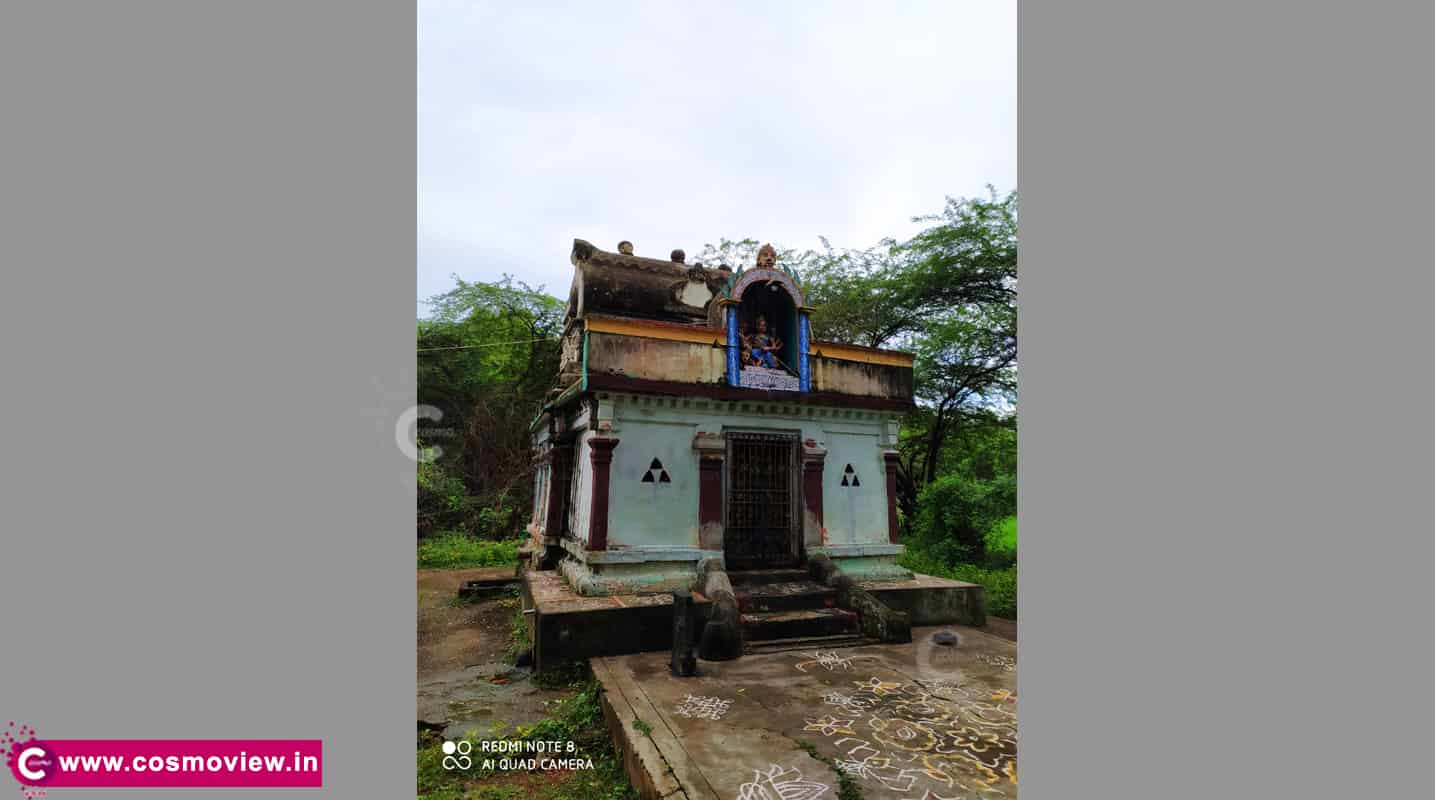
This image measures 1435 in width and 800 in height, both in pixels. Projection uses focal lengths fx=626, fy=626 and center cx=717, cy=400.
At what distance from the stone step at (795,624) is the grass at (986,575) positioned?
4020mm

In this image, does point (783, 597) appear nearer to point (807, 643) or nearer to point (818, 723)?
point (807, 643)

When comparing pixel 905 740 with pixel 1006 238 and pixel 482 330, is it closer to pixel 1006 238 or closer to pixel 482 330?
pixel 1006 238

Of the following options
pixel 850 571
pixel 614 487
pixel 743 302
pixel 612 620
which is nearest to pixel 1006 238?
pixel 743 302

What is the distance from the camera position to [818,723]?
17.7 feet

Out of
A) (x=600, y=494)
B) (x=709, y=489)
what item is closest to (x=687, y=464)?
(x=709, y=489)

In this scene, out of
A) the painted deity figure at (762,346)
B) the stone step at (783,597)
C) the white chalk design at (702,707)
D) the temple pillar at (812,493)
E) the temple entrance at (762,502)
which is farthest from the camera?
the painted deity figure at (762,346)

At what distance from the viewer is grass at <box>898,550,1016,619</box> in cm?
1210

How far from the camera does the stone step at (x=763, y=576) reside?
965 centimetres

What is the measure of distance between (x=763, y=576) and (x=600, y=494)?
2863 mm

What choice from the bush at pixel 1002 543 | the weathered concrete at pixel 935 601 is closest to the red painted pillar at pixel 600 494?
the weathered concrete at pixel 935 601

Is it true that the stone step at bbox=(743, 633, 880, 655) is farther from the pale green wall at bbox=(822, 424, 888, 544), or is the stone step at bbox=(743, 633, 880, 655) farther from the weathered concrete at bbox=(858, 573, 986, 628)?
the pale green wall at bbox=(822, 424, 888, 544)

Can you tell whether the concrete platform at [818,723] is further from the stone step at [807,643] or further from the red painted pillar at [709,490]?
the red painted pillar at [709,490]

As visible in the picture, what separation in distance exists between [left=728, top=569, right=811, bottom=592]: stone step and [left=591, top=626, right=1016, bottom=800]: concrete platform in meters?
1.86
